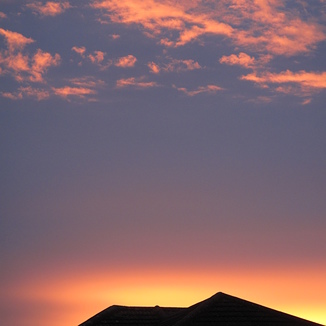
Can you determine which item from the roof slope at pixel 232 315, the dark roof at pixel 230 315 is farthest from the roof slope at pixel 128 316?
the roof slope at pixel 232 315

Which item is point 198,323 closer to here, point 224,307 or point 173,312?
point 224,307

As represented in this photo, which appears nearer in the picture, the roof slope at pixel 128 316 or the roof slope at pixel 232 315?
the roof slope at pixel 232 315

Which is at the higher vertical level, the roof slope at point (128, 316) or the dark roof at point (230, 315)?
the roof slope at point (128, 316)

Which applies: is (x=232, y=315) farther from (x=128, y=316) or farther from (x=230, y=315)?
(x=128, y=316)

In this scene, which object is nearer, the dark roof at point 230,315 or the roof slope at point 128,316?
the dark roof at point 230,315

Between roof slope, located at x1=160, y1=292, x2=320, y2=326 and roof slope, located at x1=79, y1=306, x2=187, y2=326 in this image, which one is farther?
roof slope, located at x1=79, y1=306, x2=187, y2=326

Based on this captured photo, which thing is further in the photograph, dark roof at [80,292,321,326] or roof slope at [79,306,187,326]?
roof slope at [79,306,187,326]

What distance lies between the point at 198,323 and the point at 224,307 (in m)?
1.46

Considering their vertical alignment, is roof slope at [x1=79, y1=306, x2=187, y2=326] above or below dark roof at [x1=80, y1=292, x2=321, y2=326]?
above

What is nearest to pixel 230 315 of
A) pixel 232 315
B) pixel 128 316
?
pixel 232 315

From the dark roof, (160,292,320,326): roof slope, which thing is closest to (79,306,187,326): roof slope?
the dark roof

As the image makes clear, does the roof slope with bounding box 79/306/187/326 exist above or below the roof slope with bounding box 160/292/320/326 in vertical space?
above

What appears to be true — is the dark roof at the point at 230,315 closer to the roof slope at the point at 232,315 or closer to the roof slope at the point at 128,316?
the roof slope at the point at 232,315

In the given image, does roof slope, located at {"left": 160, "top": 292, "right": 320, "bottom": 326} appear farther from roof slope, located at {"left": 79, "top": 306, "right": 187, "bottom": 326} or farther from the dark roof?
roof slope, located at {"left": 79, "top": 306, "right": 187, "bottom": 326}
